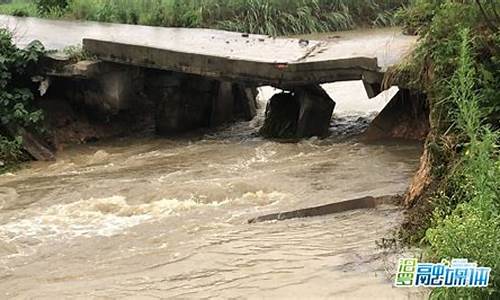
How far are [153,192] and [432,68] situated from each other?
110 inches

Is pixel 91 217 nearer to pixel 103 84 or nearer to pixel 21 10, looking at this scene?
pixel 103 84

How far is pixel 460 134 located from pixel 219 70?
431 centimetres

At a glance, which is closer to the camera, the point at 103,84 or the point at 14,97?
the point at 14,97

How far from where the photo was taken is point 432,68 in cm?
619

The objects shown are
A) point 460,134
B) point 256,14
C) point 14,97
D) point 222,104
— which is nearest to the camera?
point 460,134

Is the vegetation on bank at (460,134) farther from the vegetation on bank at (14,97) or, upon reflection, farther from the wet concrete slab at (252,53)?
the vegetation on bank at (14,97)

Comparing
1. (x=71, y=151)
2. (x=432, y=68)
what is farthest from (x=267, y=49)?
(x=432, y=68)

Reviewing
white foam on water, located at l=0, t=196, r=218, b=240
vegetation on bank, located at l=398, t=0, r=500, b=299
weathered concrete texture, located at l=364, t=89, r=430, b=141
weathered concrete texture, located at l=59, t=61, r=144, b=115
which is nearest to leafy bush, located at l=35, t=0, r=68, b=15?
weathered concrete texture, located at l=59, t=61, r=144, b=115

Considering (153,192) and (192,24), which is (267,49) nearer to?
(153,192)

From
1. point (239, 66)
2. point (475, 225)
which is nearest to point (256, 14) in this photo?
point (239, 66)

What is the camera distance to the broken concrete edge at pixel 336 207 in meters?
6.02

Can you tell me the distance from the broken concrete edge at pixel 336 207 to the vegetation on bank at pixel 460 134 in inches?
23.5

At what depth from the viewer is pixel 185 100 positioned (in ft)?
34.2

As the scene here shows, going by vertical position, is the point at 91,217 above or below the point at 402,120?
below
